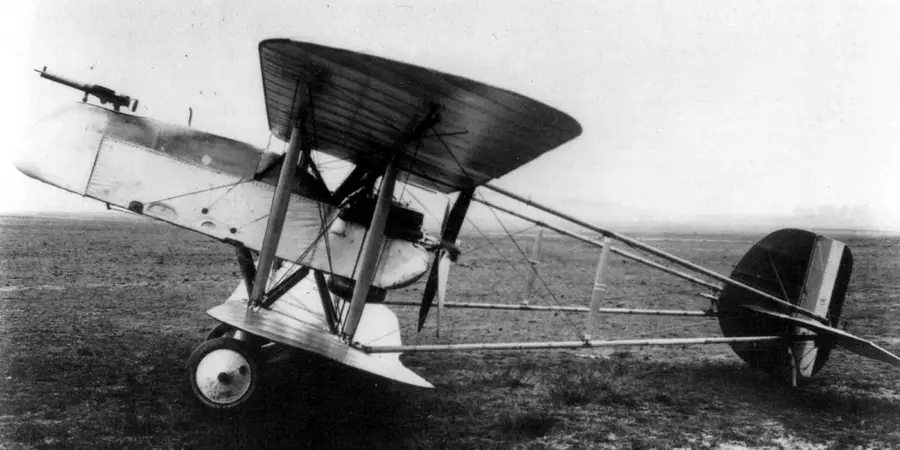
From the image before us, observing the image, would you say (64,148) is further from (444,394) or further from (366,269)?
(444,394)

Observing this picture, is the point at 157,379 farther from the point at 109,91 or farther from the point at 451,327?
the point at 451,327

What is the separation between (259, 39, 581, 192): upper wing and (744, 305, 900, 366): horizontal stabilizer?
3673 millimetres

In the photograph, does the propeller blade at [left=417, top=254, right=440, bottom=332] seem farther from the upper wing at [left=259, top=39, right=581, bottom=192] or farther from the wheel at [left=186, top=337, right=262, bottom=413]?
the wheel at [left=186, top=337, right=262, bottom=413]

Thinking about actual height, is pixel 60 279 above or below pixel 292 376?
Result: below

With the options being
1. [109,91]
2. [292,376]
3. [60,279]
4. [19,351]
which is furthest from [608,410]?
[60,279]

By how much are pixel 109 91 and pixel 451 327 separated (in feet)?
20.2

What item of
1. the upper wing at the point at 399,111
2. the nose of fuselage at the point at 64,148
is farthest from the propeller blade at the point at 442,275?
the nose of fuselage at the point at 64,148

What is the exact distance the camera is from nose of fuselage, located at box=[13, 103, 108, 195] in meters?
5.94

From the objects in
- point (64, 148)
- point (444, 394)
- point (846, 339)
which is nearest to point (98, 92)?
point (64, 148)

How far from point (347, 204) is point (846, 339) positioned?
18.7 feet

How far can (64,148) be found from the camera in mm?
6008

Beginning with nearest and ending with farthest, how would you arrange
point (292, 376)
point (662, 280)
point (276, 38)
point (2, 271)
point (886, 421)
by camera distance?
1. point (276, 38)
2. point (886, 421)
3. point (292, 376)
4. point (2, 271)
5. point (662, 280)

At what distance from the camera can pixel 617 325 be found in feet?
34.7

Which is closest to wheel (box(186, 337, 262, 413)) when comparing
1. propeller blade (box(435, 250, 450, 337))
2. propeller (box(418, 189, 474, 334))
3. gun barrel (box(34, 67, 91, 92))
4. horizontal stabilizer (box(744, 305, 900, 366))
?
propeller blade (box(435, 250, 450, 337))
